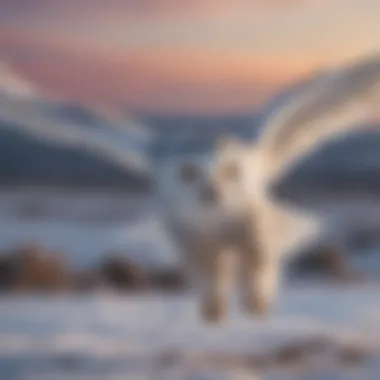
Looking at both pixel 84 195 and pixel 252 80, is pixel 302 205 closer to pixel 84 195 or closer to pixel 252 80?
pixel 252 80

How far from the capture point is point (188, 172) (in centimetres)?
108

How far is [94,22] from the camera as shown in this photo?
113cm

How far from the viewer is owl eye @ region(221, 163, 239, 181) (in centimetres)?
108

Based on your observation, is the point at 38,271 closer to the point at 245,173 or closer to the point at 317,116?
the point at 245,173

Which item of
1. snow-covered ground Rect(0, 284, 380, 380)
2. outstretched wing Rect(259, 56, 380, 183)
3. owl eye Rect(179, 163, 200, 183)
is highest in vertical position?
outstretched wing Rect(259, 56, 380, 183)

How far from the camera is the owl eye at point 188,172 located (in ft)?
3.53

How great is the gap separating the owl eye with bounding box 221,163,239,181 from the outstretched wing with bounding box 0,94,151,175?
101 millimetres

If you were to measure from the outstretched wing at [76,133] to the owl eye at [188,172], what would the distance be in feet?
0.18

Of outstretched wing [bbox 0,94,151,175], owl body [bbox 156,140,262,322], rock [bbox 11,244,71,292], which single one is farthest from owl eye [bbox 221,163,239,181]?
rock [bbox 11,244,71,292]

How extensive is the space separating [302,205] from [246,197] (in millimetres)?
78

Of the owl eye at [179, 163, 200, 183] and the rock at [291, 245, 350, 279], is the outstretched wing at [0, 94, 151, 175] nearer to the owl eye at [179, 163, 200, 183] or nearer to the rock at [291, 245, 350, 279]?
the owl eye at [179, 163, 200, 183]

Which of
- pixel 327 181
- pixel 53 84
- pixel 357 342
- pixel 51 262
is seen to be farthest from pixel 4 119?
pixel 357 342

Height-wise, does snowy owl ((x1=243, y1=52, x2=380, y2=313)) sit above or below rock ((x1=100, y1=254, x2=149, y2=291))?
above

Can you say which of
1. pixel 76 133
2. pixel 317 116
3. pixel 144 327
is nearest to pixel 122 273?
pixel 144 327
